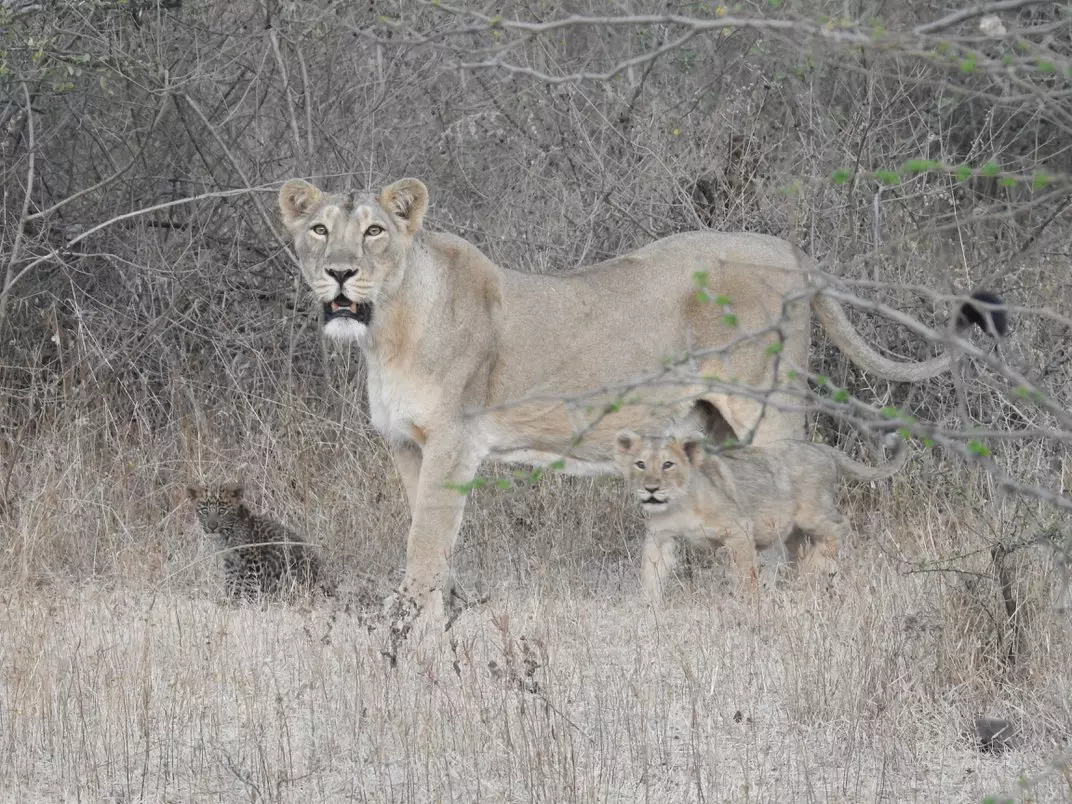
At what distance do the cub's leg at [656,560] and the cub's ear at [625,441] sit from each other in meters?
0.40

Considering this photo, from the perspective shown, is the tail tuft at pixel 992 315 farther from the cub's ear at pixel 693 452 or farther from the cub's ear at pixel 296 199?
the cub's ear at pixel 296 199

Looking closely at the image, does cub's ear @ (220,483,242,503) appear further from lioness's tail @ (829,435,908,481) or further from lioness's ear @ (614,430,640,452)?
lioness's tail @ (829,435,908,481)

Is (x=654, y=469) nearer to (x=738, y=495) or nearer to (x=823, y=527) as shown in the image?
(x=738, y=495)

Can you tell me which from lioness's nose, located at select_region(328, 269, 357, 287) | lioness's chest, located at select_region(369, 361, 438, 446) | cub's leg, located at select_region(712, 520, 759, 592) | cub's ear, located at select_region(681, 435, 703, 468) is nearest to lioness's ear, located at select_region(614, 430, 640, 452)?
cub's ear, located at select_region(681, 435, 703, 468)

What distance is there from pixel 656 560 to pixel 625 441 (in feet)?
1.94

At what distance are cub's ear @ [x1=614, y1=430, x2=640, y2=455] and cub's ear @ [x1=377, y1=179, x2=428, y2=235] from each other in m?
1.26

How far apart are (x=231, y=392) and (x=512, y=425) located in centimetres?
287

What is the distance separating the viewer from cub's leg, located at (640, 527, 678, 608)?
24.1 ft

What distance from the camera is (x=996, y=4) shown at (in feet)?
8.47

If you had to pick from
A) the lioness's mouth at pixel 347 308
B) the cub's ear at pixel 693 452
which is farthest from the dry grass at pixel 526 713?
the lioness's mouth at pixel 347 308

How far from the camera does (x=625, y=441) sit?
7.24 meters

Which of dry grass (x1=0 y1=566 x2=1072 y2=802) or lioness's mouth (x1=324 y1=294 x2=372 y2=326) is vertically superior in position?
lioness's mouth (x1=324 y1=294 x2=372 y2=326)

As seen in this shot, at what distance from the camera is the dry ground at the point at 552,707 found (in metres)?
4.79

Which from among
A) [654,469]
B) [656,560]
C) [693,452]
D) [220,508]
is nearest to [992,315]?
[654,469]
